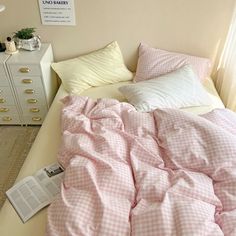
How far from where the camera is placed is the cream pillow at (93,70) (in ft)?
6.40

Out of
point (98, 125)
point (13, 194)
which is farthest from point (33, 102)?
point (13, 194)

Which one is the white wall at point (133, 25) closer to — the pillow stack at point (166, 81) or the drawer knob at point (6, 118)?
the pillow stack at point (166, 81)

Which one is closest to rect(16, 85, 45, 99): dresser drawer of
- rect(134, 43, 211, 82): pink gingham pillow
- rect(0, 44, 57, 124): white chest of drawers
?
rect(0, 44, 57, 124): white chest of drawers

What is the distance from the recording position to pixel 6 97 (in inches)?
79.9

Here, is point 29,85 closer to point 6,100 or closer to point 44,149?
point 6,100

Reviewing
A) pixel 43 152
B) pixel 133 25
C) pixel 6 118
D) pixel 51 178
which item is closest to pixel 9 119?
pixel 6 118

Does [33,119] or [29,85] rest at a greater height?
[29,85]

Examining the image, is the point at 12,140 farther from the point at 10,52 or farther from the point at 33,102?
the point at 10,52

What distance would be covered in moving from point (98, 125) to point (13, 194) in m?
0.51

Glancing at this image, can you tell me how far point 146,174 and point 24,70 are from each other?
127 centimetres

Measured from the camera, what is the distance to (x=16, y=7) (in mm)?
1957

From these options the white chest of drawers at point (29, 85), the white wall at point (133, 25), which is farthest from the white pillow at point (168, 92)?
the white chest of drawers at point (29, 85)

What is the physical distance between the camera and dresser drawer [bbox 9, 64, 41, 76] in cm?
187

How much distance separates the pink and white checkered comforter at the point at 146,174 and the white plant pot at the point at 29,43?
83 centimetres
